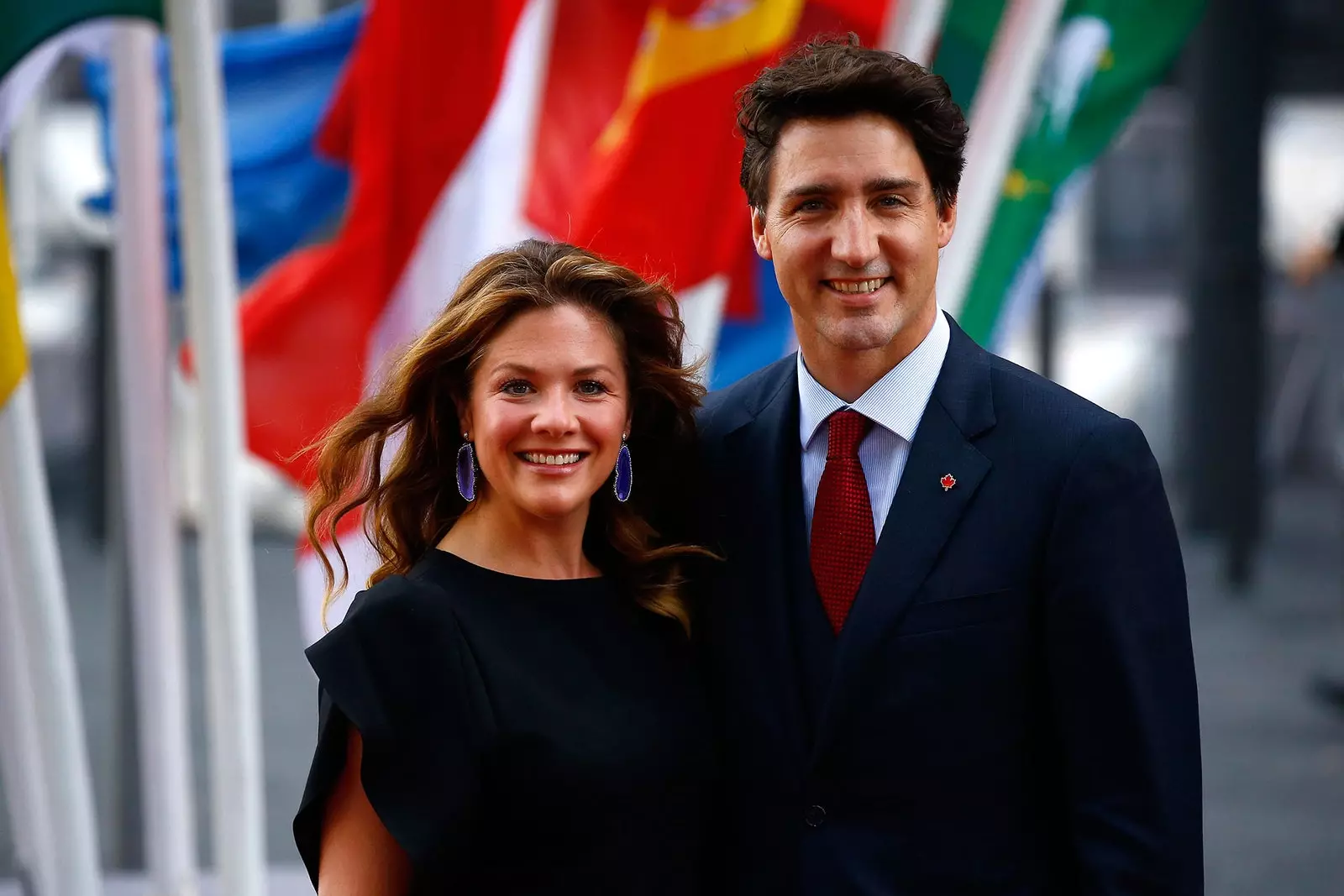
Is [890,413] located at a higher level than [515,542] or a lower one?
higher

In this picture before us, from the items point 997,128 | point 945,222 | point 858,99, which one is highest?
point 997,128

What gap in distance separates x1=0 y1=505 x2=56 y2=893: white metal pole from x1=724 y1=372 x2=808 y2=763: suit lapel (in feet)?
8.02

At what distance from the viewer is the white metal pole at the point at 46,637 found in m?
4.27

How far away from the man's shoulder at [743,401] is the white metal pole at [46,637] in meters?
2.17

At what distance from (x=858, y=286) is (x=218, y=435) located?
9.06 feet

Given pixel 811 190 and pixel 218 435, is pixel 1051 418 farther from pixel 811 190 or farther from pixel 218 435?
pixel 218 435

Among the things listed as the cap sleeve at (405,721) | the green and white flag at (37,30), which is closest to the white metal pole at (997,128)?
the green and white flag at (37,30)

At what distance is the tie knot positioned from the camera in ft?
8.26

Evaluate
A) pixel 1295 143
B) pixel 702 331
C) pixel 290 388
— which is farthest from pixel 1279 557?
pixel 290 388

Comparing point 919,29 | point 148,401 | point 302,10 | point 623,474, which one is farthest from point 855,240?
point 302,10

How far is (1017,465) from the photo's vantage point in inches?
95.1

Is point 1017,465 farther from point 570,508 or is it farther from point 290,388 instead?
point 290,388

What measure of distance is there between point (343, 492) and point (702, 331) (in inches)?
138

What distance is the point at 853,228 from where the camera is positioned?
240cm
